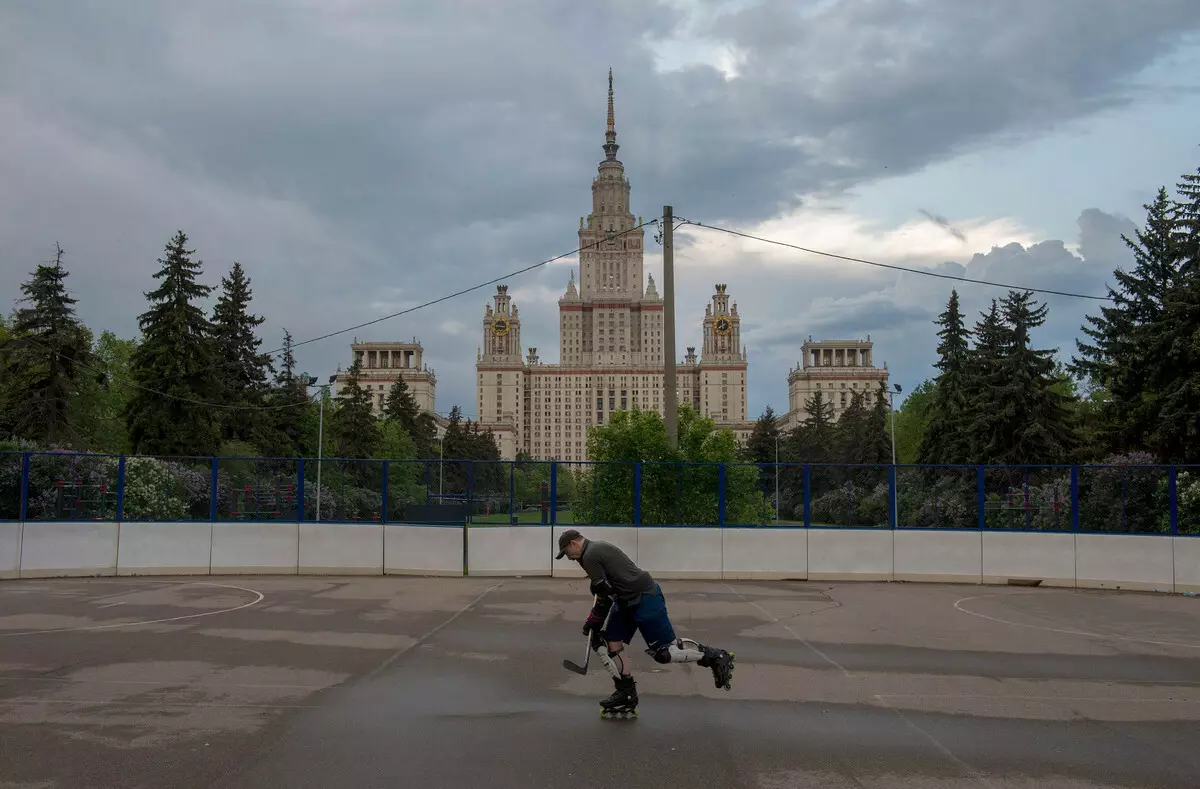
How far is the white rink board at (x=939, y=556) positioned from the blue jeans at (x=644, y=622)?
14.0 meters

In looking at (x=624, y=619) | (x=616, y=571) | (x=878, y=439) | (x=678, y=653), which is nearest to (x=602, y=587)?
(x=616, y=571)

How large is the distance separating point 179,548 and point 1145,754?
1864 centimetres

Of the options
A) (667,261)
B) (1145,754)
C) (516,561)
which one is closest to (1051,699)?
(1145,754)

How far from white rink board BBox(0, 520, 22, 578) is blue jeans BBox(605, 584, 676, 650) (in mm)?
16806

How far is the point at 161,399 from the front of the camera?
142ft

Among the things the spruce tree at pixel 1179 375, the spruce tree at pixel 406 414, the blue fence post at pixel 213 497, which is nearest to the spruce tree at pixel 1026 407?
the spruce tree at pixel 1179 375

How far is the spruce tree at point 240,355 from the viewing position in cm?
5159

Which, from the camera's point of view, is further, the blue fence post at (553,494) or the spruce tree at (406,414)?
the spruce tree at (406,414)

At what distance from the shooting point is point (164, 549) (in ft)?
64.8

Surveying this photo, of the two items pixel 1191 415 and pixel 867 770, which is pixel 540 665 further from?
pixel 1191 415

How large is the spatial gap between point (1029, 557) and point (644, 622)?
1534 centimetres

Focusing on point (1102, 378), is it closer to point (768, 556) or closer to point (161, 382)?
point (768, 556)

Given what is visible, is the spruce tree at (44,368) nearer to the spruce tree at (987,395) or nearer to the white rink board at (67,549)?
the white rink board at (67,549)

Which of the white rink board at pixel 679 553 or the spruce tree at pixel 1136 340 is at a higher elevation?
the spruce tree at pixel 1136 340
